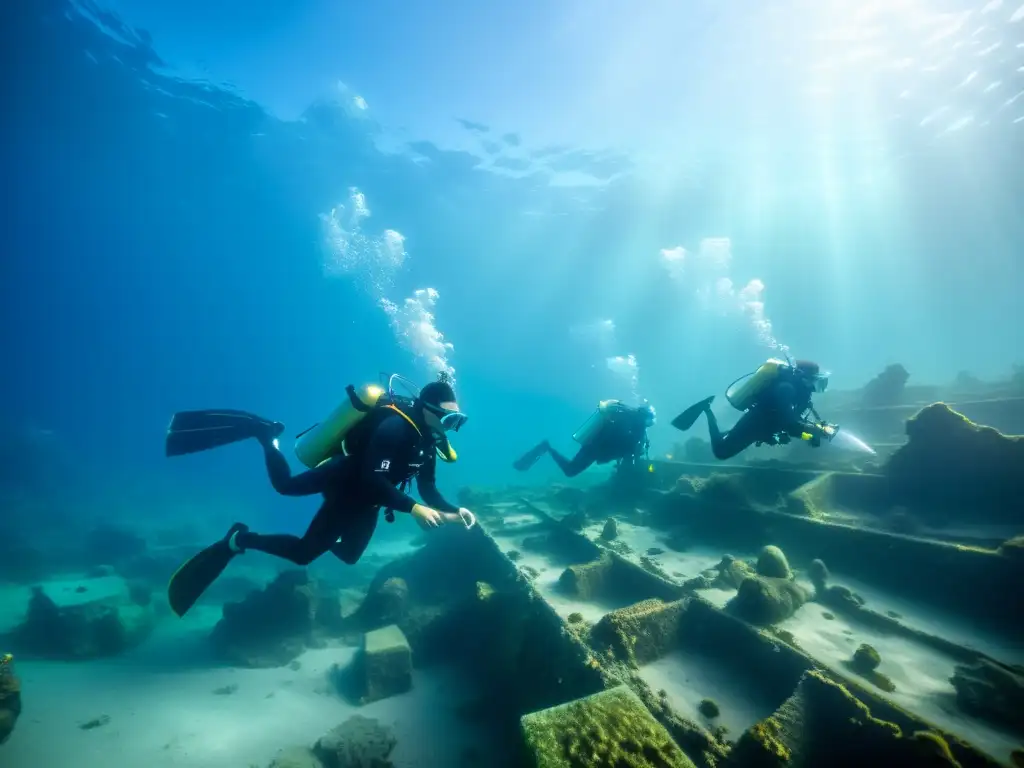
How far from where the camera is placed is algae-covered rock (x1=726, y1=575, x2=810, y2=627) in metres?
5.10

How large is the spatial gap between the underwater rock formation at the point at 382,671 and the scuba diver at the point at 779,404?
276 inches

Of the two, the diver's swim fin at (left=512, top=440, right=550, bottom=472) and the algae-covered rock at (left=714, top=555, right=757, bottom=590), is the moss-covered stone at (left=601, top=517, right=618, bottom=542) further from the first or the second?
the diver's swim fin at (left=512, top=440, right=550, bottom=472)

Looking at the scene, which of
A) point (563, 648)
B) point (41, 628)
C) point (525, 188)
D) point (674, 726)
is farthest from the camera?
point (525, 188)

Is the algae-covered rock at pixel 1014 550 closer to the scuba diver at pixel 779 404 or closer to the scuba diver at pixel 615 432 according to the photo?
the scuba diver at pixel 779 404

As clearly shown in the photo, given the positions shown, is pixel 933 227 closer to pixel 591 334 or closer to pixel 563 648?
pixel 591 334

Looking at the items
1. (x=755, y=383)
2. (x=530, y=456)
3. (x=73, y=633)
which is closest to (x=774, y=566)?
(x=755, y=383)

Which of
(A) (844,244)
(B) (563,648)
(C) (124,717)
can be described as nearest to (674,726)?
(B) (563,648)

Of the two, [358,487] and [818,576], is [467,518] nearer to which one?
[358,487]

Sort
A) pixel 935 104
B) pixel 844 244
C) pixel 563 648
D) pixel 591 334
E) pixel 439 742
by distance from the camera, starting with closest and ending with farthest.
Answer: pixel 563 648, pixel 439 742, pixel 935 104, pixel 844 244, pixel 591 334

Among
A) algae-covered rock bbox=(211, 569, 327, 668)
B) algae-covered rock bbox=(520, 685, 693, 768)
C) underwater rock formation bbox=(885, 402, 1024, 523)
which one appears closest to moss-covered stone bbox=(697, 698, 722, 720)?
algae-covered rock bbox=(520, 685, 693, 768)

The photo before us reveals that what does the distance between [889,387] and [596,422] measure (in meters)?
13.5

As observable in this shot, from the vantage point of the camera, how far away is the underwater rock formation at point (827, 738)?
3.04 meters

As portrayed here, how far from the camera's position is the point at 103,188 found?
147 ft

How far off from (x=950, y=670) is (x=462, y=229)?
51506mm
